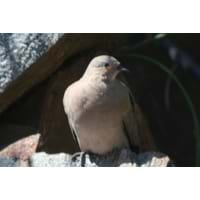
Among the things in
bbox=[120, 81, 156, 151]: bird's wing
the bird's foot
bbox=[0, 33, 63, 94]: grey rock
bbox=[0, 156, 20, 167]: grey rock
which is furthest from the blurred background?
bbox=[120, 81, 156, 151]: bird's wing

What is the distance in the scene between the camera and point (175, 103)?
4.04m

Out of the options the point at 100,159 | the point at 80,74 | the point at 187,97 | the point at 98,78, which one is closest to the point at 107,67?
the point at 98,78

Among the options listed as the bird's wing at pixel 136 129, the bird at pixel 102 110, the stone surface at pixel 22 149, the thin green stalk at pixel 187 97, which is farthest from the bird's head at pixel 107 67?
the thin green stalk at pixel 187 97

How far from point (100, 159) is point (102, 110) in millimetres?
210

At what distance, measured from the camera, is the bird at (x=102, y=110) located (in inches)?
125

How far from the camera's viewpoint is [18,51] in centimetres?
345

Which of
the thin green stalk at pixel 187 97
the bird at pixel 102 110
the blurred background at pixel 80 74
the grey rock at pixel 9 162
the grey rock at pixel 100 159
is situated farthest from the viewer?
the thin green stalk at pixel 187 97

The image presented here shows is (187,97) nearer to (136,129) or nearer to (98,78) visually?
(136,129)

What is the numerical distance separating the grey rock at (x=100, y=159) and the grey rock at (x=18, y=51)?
34 centimetres

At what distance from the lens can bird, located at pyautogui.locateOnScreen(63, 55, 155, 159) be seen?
125 inches

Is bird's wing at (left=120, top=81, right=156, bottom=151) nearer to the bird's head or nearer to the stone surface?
the bird's head

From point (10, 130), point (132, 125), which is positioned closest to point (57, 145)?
point (10, 130)

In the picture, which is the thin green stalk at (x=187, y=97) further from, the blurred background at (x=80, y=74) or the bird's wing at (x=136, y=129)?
the bird's wing at (x=136, y=129)

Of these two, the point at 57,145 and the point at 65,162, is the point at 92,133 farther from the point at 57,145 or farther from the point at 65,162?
the point at 57,145
